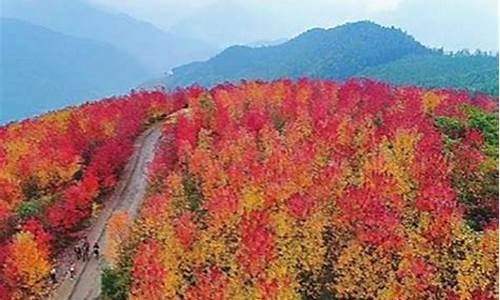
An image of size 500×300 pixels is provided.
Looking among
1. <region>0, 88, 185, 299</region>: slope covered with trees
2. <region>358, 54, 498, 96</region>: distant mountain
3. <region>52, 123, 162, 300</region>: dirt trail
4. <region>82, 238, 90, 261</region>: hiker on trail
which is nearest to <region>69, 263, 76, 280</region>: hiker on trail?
<region>52, 123, 162, 300</region>: dirt trail

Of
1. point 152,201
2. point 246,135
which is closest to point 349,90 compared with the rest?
point 246,135

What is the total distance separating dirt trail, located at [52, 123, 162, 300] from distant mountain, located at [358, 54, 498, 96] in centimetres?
8061

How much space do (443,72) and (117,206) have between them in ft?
433

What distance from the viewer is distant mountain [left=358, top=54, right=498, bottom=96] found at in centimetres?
14800

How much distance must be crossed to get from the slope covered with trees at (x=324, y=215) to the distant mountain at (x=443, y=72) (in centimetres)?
8983

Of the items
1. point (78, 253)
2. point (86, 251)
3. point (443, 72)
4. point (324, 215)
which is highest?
point (324, 215)

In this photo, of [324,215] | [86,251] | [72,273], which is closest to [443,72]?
[86,251]

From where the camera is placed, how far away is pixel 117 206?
55.6 m

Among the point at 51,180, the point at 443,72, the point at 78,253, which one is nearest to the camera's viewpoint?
the point at 78,253

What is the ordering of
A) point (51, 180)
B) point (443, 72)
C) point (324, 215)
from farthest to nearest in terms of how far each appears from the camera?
1. point (443, 72)
2. point (51, 180)
3. point (324, 215)

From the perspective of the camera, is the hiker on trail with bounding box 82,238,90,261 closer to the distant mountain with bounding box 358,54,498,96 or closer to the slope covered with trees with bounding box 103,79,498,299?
the slope covered with trees with bounding box 103,79,498,299

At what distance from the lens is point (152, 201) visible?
43344mm

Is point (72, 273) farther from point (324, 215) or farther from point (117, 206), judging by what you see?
point (324, 215)

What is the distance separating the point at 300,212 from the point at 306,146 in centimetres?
1064
